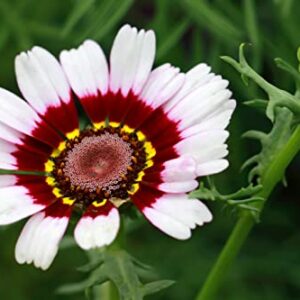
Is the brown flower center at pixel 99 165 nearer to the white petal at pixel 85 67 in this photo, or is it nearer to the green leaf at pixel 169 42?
the white petal at pixel 85 67

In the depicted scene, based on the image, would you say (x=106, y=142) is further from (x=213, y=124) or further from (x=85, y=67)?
(x=213, y=124)

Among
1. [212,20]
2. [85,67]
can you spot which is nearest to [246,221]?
[85,67]

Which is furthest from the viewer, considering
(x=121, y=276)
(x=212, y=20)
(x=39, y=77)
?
(x=212, y=20)

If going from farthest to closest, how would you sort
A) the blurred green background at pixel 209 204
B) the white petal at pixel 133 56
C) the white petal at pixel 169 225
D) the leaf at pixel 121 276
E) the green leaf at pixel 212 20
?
the blurred green background at pixel 209 204, the green leaf at pixel 212 20, the white petal at pixel 133 56, the leaf at pixel 121 276, the white petal at pixel 169 225

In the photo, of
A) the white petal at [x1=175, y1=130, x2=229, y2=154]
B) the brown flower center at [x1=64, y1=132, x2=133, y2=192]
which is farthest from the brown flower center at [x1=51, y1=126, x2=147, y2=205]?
the white petal at [x1=175, y1=130, x2=229, y2=154]

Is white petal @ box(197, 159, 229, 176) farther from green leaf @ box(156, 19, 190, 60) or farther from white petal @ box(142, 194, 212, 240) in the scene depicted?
green leaf @ box(156, 19, 190, 60)

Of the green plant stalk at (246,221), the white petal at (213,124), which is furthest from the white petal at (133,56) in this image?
the green plant stalk at (246,221)
